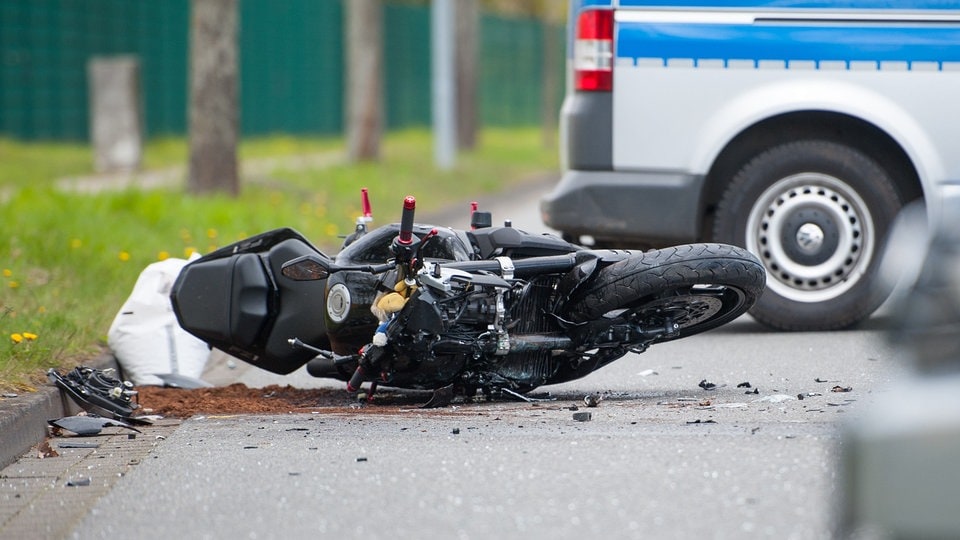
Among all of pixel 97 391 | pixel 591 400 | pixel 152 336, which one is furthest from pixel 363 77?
pixel 591 400

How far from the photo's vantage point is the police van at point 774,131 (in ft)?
27.3

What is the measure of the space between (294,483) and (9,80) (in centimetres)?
1724

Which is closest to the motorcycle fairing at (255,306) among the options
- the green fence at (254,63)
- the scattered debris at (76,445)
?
the scattered debris at (76,445)

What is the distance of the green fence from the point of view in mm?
21641

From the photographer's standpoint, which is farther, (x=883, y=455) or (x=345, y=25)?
(x=345, y=25)

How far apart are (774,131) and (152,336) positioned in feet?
11.3

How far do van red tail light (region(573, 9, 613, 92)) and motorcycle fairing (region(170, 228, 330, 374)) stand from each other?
2.21 m

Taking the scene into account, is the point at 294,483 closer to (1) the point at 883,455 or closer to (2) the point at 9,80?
(1) the point at 883,455

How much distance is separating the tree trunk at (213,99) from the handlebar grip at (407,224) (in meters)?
8.84

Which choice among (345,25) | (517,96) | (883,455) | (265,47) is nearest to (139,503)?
(883,455)

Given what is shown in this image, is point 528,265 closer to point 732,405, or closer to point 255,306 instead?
point 732,405

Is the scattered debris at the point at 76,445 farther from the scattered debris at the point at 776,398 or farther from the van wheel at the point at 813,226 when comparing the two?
the van wheel at the point at 813,226

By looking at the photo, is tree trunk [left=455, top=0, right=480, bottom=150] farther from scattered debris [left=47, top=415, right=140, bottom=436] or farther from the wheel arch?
scattered debris [left=47, top=415, right=140, bottom=436]

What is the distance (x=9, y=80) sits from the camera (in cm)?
2114
